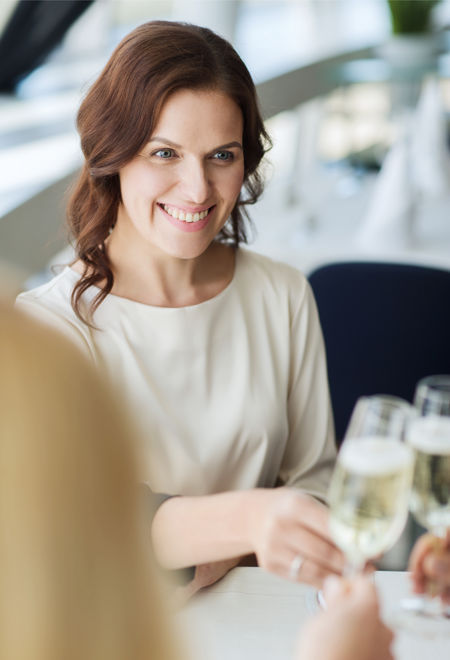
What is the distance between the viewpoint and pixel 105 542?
0.49 meters

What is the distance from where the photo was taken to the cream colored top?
1.52m

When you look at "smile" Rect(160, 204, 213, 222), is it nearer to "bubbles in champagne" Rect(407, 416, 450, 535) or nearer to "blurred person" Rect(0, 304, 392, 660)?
"bubbles in champagne" Rect(407, 416, 450, 535)

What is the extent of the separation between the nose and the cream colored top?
0.72ft

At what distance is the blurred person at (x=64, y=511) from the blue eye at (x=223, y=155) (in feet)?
3.51

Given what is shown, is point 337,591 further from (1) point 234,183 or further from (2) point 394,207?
(2) point 394,207

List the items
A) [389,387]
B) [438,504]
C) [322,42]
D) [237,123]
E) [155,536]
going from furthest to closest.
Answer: [322,42] < [389,387] < [237,123] < [155,536] < [438,504]

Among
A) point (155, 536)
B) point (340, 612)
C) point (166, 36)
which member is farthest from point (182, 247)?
point (340, 612)

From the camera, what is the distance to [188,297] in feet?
5.38

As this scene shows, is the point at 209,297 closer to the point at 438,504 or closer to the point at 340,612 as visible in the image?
the point at 438,504

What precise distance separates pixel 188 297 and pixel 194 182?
0.80ft

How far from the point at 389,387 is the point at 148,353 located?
3.16 feet

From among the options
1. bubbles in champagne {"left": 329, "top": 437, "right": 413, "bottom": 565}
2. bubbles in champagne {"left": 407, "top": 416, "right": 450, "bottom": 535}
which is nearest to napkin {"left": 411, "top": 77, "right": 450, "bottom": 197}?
bubbles in champagne {"left": 407, "top": 416, "right": 450, "bottom": 535}

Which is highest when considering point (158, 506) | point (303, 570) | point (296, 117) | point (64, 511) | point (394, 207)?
point (64, 511)

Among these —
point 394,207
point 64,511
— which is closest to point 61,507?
point 64,511
